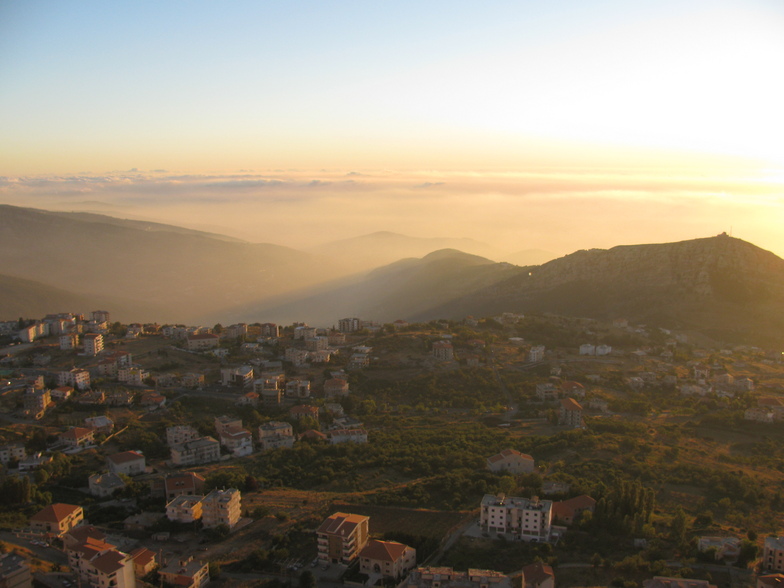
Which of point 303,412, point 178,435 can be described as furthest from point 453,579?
point 303,412

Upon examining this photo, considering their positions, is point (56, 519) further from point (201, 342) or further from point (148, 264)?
Answer: point (148, 264)

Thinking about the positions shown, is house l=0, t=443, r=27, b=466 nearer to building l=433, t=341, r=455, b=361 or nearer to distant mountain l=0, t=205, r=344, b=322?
building l=433, t=341, r=455, b=361

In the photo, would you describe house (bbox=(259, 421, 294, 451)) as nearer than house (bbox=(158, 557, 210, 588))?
No

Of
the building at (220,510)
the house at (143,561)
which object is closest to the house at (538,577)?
the building at (220,510)

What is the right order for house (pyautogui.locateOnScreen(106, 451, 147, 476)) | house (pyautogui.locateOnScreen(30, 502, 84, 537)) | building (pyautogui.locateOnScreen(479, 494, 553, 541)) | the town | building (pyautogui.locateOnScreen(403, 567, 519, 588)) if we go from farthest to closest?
house (pyautogui.locateOnScreen(106, 451, 147, 476))
house (pyautogui.locateOnScreen(30, 502, 84, 537))
building (pyautogui.locateOnScreen(479, 494, 553, 541))
the town
building (pyautogui.locateOnScreen(403, 567, 519, 588))

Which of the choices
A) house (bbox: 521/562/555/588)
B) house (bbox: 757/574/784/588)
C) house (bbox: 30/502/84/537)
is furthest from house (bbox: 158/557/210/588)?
house (bbox: 757/574/784/588)

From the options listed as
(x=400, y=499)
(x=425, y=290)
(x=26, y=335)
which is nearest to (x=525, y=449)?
(x=400, y=499)
